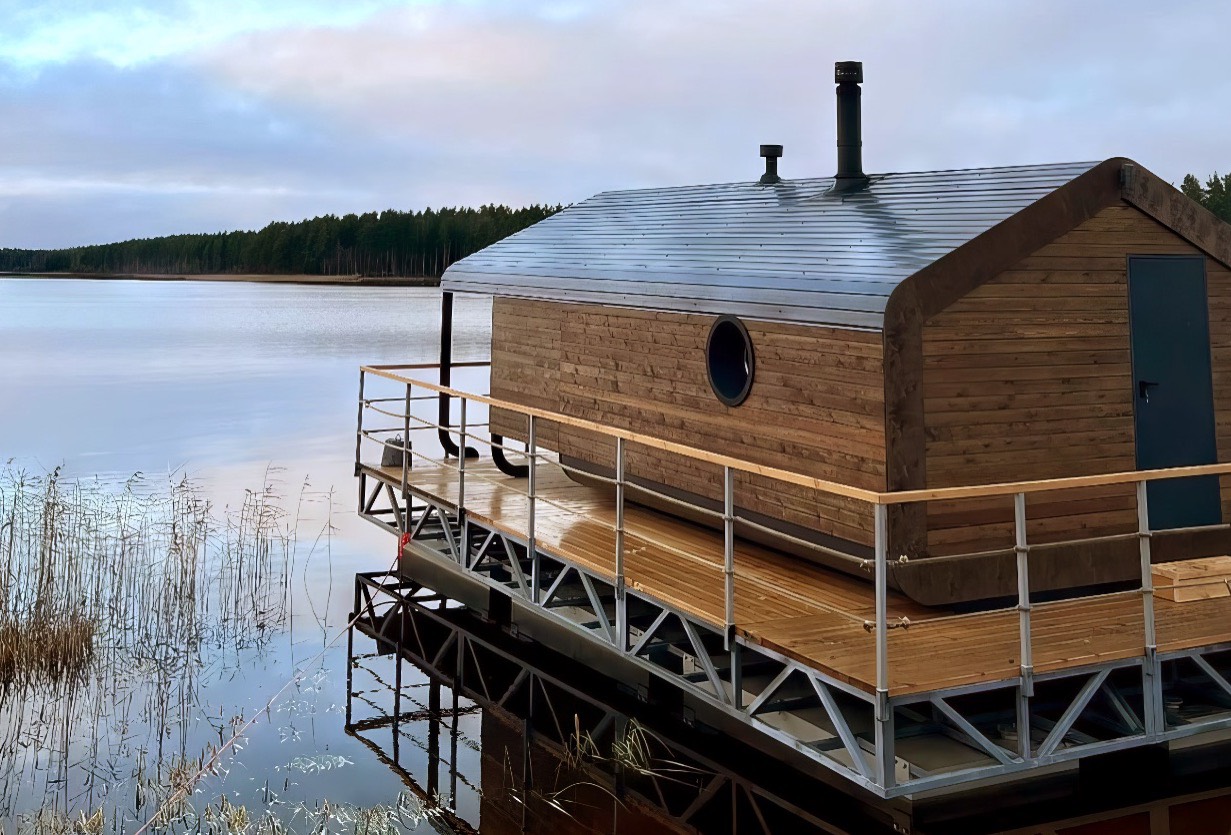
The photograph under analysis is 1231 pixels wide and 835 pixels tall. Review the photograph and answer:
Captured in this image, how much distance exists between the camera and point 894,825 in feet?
25.6

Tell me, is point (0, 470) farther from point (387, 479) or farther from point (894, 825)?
point (894, 825)

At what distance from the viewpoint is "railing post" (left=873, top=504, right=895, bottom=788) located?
608cm

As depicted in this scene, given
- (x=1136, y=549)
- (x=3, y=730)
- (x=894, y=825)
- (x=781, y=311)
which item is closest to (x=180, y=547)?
(x=3, y=730)

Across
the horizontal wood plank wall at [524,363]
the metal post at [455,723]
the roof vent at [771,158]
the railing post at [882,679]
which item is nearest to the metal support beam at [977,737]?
the railing post at [882,679]

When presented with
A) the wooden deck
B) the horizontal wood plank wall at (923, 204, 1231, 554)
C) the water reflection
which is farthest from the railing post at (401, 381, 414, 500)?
the horizontal wood plank wall at (923, 204, 1231, 554)

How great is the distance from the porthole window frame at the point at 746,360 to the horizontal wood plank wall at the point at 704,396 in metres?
0.06

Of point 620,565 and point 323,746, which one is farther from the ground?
point 620,565

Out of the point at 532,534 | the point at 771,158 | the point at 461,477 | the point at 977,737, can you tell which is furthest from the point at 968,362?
the point at 771,158

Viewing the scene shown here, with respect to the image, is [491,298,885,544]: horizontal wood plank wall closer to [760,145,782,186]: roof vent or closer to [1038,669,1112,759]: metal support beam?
[1038,669,1112,759]: metal support beam

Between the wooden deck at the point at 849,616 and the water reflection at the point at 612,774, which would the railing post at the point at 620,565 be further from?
the water reflection at the point at 612,774

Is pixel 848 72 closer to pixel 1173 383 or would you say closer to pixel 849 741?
pixel 1173 383

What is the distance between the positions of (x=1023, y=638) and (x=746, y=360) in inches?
138

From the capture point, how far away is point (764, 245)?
9.88 meters

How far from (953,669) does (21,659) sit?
844 centimetres
